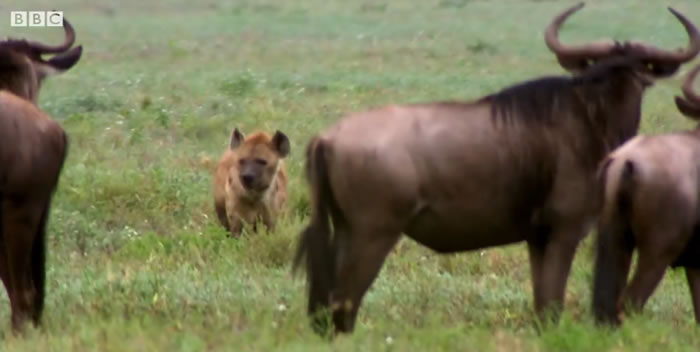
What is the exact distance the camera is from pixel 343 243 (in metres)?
7.61

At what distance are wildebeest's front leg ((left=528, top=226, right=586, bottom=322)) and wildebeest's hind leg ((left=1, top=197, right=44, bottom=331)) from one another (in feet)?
8.68

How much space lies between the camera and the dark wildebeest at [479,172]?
732 centimetres

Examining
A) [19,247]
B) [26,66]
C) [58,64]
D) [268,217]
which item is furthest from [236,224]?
[19,247]

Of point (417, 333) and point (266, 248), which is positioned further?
point (266, 248)

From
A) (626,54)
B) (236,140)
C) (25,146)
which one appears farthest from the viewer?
(236,140)

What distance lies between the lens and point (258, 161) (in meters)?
12.6

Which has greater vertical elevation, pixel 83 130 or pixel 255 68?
pixel 83 130

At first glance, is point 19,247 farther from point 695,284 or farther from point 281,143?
point 281,143

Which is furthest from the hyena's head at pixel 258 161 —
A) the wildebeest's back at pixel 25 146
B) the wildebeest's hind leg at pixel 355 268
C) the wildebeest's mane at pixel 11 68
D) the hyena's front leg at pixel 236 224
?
the wildebeest's hind leg at pixel 355 268

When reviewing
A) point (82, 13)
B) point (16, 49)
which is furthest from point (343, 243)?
point (82, 13)

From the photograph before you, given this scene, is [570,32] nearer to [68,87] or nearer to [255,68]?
[255,68]

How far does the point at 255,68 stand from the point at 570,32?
33.9 ft

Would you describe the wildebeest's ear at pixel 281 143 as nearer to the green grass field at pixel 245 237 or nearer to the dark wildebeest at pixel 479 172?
the green grass field at pixel 245 237

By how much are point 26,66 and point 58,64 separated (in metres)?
0.53
